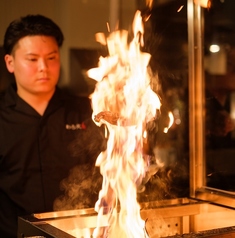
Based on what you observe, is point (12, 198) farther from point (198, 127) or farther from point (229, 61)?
point (229, 61)

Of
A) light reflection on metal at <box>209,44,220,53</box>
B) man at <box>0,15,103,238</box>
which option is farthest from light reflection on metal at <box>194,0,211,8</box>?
man at <box>0,15,103,238</box>

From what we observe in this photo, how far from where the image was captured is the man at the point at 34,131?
2164mm

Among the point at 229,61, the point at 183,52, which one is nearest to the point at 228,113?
the point at 229,61

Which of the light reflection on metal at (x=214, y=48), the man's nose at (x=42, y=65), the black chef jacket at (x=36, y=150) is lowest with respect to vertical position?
the black chef jacket at (x=36, y=150)

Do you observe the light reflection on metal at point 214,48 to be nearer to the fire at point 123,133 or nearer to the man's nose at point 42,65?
the fire at point 123,133

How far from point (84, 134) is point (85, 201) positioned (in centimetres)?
37

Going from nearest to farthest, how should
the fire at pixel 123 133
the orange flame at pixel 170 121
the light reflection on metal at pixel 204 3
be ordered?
1. the fire at pixel 123 133
2. the light reflection on metal at pixel 204 3
3. the orange flame at pixel 170 121

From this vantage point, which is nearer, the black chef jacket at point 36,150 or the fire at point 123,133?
the fire at point 123,133

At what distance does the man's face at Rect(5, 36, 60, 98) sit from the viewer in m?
2.19

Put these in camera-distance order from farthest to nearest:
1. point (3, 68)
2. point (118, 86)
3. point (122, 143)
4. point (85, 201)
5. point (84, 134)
A: point (3, 68), point (84, 134), point (85, 201), point (118, 86), point (122, 143)

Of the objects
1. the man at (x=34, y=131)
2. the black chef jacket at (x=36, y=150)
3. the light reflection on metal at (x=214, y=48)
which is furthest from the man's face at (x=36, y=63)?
the light reflection on metal at (x=214, y=48)

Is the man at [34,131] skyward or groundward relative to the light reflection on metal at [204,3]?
groundward

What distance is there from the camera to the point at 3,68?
101 inches

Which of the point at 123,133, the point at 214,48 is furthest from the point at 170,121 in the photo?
the point at 123,133
